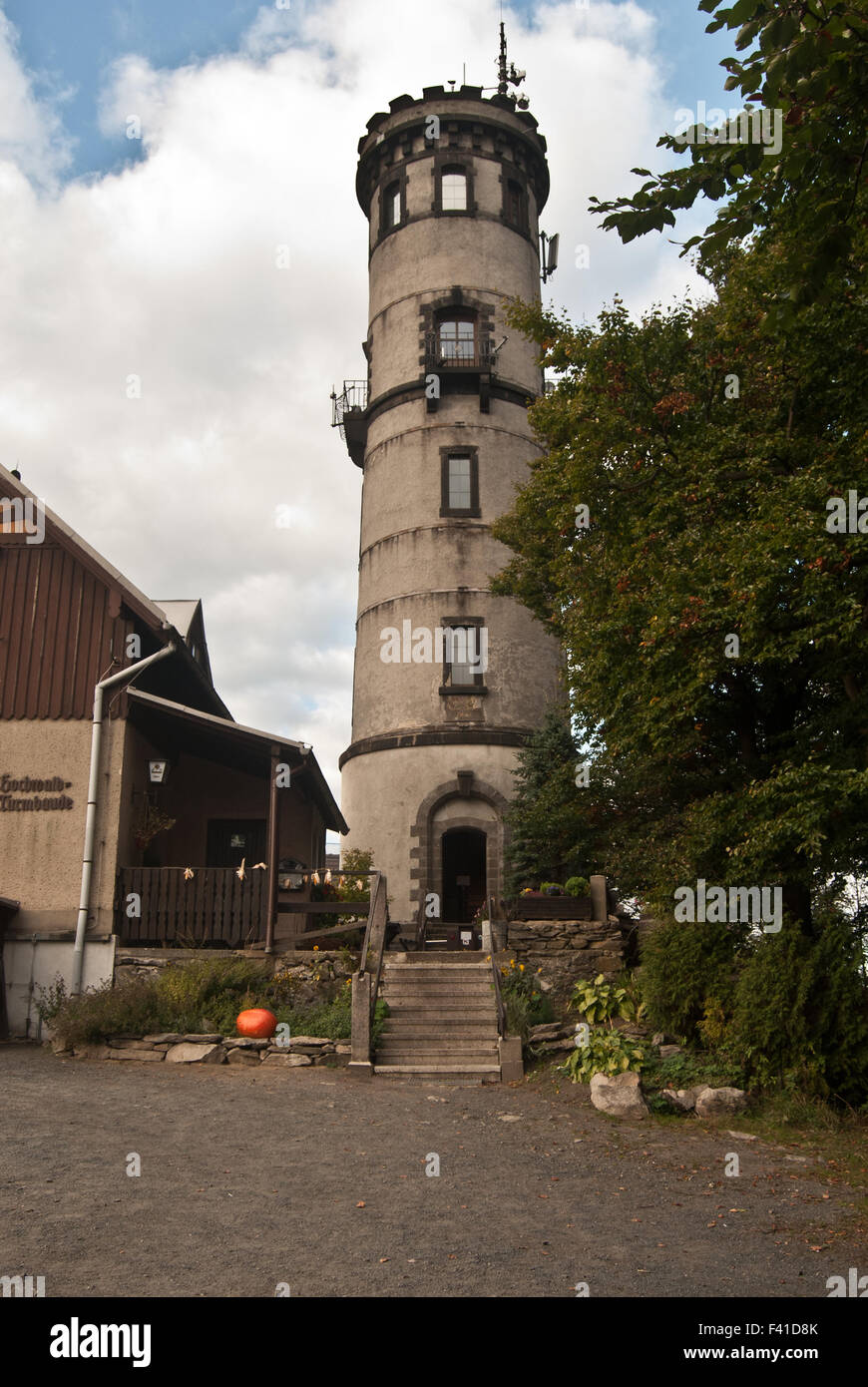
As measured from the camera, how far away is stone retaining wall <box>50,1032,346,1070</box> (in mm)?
13633

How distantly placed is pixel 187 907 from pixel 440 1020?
4585 millimetres

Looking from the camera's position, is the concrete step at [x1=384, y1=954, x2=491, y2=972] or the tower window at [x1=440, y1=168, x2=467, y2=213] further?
the tower window at [x1=440, y1=168, x2=467, y2=213]

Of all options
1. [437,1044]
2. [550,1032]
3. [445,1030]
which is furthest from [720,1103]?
[445,1030]

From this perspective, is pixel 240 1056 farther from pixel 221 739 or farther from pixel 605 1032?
pixel 221 739

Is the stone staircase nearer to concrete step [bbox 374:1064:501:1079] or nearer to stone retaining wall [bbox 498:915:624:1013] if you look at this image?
concrete step [bbox 374:1064:501:1079]

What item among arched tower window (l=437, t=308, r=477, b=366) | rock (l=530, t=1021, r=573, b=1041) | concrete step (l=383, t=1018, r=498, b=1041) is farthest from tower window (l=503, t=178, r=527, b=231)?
rock (l=530, t=1021, r=573, b=1041)

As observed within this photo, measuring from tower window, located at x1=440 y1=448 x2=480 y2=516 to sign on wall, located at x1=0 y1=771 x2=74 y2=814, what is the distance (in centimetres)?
1192

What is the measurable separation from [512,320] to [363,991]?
36.0ft

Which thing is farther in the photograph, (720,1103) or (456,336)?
(456,336)

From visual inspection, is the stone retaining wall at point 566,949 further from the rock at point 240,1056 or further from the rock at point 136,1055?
the rock at point 136,1055

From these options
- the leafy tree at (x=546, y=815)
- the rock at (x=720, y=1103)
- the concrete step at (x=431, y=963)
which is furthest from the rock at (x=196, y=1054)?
the leafy tree at (x=546, y=815)

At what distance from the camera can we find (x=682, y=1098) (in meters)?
11.1

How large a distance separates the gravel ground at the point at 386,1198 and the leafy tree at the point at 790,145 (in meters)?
5.70
